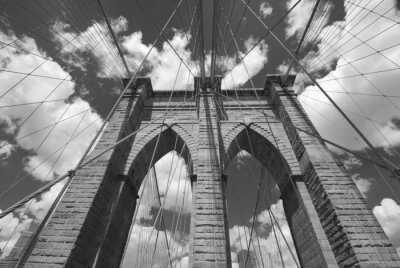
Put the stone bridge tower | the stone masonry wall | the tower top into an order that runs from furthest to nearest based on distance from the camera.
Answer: the tower top
the stone bridge tower
the stone masonry wall

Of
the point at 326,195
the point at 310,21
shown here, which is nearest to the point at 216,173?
the point at 326,195

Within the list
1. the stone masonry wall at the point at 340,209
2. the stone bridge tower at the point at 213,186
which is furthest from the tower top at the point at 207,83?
the stone masonry wall at the point at 340,209

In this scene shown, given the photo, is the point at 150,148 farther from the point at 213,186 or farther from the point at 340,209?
the point at 340,209

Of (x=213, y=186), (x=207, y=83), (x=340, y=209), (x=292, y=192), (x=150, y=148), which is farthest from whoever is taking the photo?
(x=207, y=83)

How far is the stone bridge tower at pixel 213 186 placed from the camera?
4.57 metres

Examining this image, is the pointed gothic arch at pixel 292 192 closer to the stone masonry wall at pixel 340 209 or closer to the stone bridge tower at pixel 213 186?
the stone bridge tower at pixel 213 186

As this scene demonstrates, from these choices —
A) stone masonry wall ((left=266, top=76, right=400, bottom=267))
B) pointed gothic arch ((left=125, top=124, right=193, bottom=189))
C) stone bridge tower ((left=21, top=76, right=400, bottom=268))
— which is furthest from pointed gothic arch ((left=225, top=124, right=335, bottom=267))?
pointed gothic arch ((left=125, top=124, right=193, bottom=189))

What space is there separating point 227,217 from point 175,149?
3915mm

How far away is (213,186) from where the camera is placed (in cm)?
567

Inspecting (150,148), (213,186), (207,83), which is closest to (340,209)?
(213,186)

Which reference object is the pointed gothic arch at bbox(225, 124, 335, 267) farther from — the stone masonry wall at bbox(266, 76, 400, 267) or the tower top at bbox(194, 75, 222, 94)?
the tower top at bbox(194, 75, 222, 94)

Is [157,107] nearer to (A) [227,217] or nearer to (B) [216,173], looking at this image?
(B) [216,173]

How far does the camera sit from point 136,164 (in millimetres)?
7500

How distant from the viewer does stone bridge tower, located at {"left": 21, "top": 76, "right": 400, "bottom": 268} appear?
4574 mm
